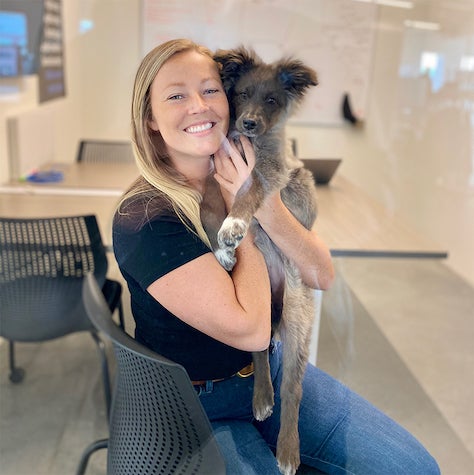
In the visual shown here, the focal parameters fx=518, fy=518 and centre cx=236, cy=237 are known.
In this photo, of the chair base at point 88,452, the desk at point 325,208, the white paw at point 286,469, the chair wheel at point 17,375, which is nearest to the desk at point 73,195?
the desk at point 325,208

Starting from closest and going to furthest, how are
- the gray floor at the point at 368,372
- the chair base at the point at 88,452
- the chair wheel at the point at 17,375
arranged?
the gray floor at the point at 368,372 < the chair base at the point at 88,452 < the chair wheel at the point at 17,375

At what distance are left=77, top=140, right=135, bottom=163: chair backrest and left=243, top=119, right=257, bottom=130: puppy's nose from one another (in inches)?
31.3

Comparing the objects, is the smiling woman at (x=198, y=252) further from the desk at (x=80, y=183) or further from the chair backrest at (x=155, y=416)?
the desk at (x=80, y=183)

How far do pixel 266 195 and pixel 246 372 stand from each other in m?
0.38

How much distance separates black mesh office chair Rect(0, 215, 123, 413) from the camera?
71.2 inches

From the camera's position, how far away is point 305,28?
130 centimetres

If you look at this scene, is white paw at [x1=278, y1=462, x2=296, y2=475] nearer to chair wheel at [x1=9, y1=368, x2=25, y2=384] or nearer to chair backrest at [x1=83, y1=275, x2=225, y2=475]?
chair backrest at [x1=83, y1=275, x2=225, y2=475]

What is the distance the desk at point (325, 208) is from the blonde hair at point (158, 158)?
0.50ft

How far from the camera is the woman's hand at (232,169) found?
1.01 m

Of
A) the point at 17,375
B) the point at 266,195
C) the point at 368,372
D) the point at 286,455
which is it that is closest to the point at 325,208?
the point at 266,195

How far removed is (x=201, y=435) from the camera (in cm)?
107

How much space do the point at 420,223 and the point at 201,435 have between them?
1429 millimetres

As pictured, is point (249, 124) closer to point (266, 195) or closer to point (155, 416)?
point (266, 195)

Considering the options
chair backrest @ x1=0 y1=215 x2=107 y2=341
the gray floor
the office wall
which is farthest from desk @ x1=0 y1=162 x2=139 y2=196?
Answer: the gray floor
